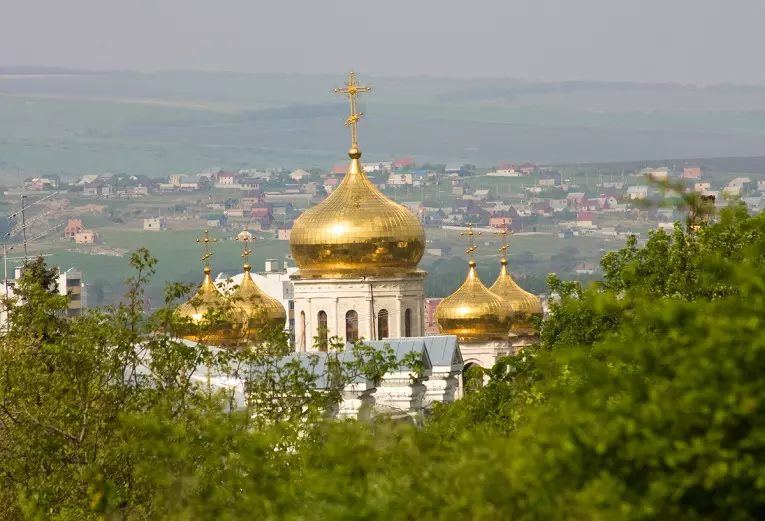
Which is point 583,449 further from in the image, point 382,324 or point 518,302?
point 518,302

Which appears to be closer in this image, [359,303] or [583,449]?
[583,449]

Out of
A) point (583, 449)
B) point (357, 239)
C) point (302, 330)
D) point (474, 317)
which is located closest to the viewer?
point (583, 449)

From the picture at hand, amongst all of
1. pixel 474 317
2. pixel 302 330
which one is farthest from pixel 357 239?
pixel 474 317

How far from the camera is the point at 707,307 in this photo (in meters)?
9.36

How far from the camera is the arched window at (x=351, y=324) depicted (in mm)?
56219

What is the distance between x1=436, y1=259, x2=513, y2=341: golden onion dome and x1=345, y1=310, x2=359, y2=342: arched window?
6.15 m

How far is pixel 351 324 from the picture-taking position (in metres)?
56.4

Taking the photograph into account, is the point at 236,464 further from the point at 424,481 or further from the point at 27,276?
the point at 27,276

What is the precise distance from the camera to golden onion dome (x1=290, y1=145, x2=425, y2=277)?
Answer: 56.2m

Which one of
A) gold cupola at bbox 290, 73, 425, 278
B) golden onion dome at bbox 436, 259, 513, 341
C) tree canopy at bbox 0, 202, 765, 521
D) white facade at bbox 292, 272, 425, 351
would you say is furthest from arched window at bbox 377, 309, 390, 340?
tree canopy at bbox 0, 202, 765, 521

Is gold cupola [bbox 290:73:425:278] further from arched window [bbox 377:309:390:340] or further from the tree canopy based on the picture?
the tree canopy

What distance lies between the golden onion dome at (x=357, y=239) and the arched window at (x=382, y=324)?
103cm

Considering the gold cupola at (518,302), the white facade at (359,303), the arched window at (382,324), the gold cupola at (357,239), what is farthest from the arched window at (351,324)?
the gold cupola at (518,302)

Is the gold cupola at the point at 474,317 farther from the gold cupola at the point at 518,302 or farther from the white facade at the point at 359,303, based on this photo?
the white facade at the point at 359,303
